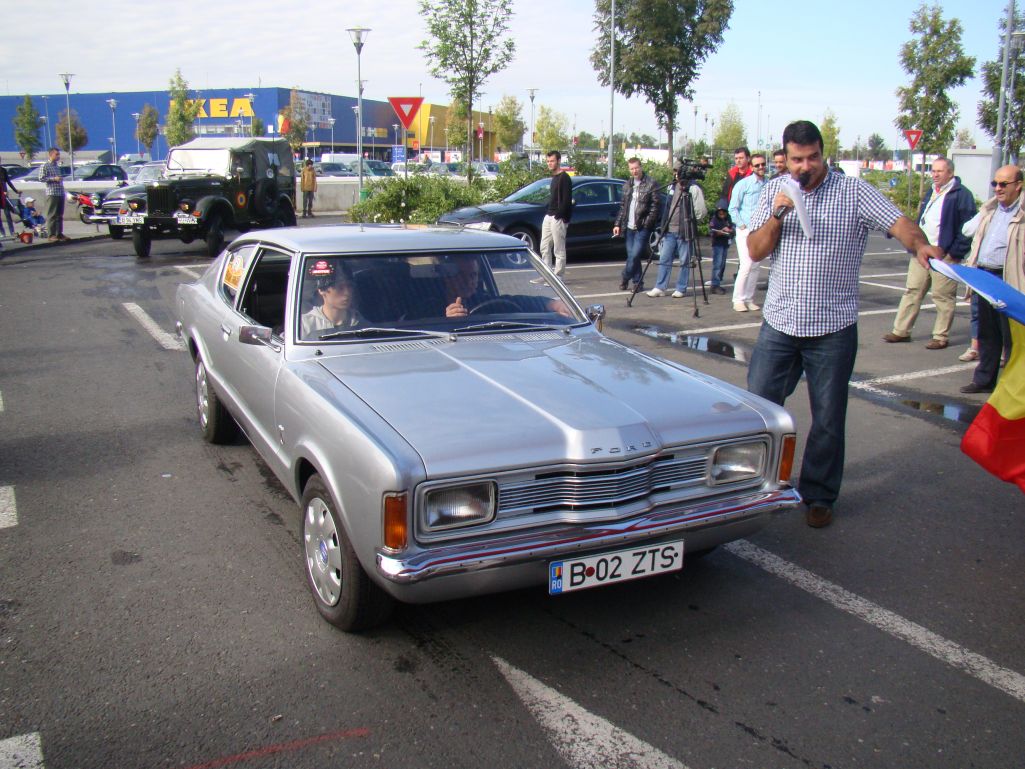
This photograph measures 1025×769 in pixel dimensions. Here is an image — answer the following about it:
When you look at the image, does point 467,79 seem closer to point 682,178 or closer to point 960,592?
point 682,178

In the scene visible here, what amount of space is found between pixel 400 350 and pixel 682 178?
7.78 meters

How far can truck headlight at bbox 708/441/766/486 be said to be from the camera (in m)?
3.61

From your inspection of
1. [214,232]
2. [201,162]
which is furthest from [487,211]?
[201,162]

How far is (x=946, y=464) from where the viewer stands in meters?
5.88

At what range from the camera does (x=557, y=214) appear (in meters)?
13.0

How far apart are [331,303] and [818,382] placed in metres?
2.54

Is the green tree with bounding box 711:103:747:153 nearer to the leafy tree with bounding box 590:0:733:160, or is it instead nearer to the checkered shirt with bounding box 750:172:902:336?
the leafy tree with bounding box 590:0:733:160

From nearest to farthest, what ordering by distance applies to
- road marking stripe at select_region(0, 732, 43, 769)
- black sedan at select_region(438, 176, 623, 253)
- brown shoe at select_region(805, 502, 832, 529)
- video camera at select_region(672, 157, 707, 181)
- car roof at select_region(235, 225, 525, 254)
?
1. road marking stripe at select_region(0, 732, 43, 769)
2. car roof at select_region(235, 225, 525, 254)
3. brown shoe at select_region(805, 502, 832, 529)
4. video camera at select_region(672, 157, 707, 181)
5. black sedan at select_region(438, 176, 623, 253)

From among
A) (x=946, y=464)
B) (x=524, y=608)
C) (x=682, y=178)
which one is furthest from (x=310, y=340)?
(x=682, y=178)

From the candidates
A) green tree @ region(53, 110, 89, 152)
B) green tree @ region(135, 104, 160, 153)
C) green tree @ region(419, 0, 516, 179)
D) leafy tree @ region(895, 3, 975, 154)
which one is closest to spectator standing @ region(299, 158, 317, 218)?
green tree @ region(419, 0, 516, 179)

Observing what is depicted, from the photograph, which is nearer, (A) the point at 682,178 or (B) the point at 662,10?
(A) the point at 682,178

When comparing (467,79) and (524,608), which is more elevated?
(467,79)

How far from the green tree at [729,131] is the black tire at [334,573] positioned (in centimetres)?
7738

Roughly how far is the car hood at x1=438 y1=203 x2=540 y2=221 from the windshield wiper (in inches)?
444
